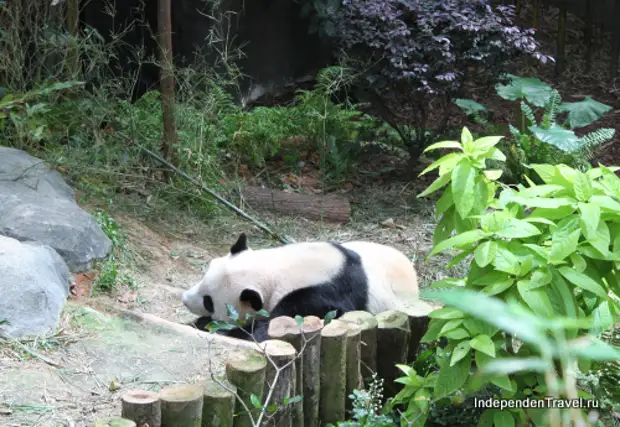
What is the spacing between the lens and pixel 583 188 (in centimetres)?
276

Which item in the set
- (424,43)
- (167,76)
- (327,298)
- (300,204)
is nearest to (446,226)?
(327,298)

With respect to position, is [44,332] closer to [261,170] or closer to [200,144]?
[200,144]

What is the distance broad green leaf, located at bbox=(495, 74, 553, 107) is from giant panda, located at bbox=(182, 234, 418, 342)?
4.54 meters

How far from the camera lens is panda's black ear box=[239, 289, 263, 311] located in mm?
4129

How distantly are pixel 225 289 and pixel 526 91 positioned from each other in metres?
5.45

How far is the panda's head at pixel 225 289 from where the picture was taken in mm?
4328

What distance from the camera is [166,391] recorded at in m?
2.84

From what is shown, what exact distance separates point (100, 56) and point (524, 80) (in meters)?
4.93

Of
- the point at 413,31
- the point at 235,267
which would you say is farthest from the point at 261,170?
the point at 235,267

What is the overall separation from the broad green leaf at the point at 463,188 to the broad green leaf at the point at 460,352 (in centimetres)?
48

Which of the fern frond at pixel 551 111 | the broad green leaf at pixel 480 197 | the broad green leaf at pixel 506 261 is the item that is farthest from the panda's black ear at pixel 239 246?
the fern frond at pixel 551 111

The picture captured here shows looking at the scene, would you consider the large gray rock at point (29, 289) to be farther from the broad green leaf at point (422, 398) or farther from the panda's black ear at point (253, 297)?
the broad green leaf at point (422, 398)

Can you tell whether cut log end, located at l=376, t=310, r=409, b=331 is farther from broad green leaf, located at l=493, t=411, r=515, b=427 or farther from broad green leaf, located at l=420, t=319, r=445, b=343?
broad green leaf, located at l=493, t=411, r=515, b=427

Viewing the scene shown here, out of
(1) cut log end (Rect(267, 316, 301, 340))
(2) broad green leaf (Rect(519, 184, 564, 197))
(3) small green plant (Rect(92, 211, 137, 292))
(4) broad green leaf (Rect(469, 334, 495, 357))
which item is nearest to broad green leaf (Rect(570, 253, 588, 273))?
(2) broad green leaf (Rect(519, 184, 564, 197))
